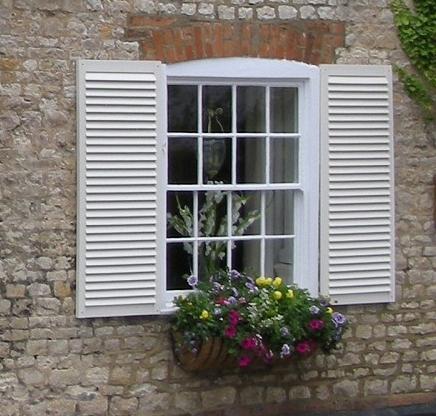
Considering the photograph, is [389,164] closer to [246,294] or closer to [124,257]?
[246,294]

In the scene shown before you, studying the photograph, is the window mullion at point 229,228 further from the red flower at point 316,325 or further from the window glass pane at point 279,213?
the red flower at point 316,325

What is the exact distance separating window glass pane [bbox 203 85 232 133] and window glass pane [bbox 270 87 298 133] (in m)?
0.37

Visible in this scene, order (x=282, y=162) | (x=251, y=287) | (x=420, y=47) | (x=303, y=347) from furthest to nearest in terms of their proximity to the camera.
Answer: (x=420, y=47) < (x=282, y=162) < (x=251, y=287) < (x=303, y=347)

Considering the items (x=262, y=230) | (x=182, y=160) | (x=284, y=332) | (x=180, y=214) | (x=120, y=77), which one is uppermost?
(x=120, y=77)

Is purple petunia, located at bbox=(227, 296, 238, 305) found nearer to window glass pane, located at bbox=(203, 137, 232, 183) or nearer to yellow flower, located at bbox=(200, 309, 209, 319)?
yellow flower, located at bbox=(200, 309, 209, 319)

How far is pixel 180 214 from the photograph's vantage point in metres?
8.41

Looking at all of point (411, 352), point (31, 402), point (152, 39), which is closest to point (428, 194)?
point (411, 352)

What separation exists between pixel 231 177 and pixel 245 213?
1.01 feet

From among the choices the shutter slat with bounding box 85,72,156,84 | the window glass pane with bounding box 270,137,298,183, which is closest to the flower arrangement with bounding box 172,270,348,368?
the window glass pane with bounding box 270,137,298,183

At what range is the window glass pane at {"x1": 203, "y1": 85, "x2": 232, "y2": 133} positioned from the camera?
844cm

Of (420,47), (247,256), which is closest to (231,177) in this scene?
(247,256)

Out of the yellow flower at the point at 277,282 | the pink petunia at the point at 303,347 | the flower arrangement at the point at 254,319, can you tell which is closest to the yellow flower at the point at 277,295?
the flower arrangement at the point at 254,319

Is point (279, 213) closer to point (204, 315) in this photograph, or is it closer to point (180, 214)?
point (180, 214)

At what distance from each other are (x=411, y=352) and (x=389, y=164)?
1.49 m
